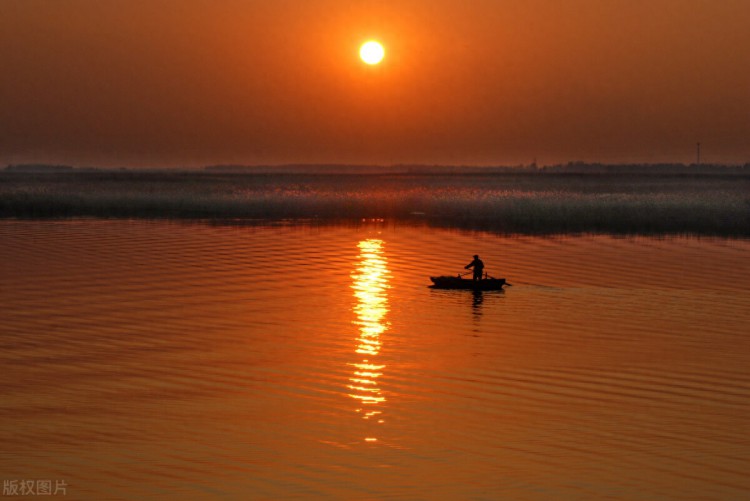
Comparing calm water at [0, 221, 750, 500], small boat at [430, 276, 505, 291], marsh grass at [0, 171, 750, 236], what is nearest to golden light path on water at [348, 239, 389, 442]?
calm water at [0, 221, 750, 500]

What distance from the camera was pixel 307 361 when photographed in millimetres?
19672

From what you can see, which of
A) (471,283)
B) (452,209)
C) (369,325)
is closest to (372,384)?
(369,325)

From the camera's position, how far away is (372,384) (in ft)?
57.7

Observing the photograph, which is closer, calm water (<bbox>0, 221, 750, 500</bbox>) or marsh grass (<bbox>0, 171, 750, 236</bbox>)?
calm water (<bbox>0, 221, 750, 500</bbox>)

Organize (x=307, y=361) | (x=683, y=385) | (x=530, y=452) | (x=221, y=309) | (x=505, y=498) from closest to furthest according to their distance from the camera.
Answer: (x=505, y=498) → (x=530, y=452) → (x=683, y=385) → (x=307, y=361) → (x=221, y=309)

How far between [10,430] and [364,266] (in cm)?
2503

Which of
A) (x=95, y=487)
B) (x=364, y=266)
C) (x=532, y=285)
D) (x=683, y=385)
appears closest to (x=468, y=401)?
(x=683, y=385)

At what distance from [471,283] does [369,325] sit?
7.29 m

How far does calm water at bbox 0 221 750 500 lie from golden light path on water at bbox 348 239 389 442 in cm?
8

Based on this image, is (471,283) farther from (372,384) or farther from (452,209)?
(452,209)

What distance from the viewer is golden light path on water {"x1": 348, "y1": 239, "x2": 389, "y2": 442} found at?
647 inches

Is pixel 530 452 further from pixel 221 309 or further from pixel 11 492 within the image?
pixel 221 309

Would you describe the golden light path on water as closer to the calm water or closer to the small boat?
the calm water

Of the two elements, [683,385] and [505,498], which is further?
[683,385]
